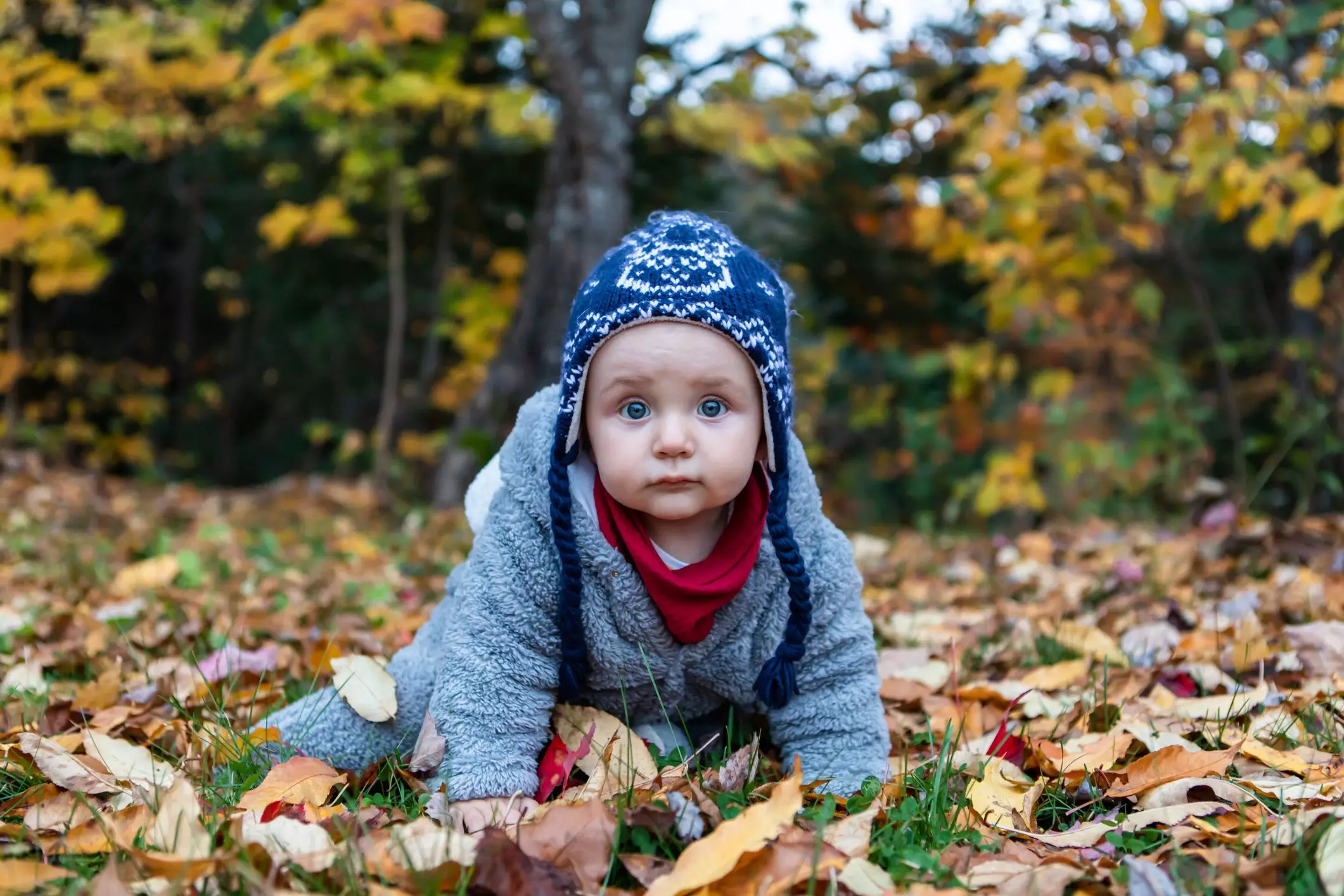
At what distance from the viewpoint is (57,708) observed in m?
2.05

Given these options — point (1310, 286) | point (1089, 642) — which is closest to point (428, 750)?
point (1089, 642)

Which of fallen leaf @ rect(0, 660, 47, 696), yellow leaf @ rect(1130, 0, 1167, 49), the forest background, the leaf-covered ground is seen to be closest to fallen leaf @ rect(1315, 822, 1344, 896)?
the leaf-covered ground

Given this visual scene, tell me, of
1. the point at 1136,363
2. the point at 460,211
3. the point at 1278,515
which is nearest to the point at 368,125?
the point at 460,211

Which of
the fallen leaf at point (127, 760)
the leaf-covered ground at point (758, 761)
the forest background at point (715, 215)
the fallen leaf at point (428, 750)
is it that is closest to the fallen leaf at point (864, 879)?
the leaf-covered ground at point (758, 761)

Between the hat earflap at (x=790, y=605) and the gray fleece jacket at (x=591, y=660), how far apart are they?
0.11 ft

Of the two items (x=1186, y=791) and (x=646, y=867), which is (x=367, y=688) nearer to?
(x=646, y=867)

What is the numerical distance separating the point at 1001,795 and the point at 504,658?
0.79 meters

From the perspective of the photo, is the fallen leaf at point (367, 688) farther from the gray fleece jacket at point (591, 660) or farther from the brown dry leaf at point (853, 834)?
the brown dry leaf at point (853, 834)

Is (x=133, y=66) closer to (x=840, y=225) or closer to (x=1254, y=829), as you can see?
(x=840, y=225)

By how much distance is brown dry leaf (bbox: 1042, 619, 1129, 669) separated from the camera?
2.48 meters

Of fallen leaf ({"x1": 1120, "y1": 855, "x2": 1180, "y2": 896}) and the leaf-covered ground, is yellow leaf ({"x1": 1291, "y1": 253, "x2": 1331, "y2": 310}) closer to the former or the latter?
the leaf-covered ground

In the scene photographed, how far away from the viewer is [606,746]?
174 cm

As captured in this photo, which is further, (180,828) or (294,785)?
(294,785)

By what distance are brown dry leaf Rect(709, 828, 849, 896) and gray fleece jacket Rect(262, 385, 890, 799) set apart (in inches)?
17.0
